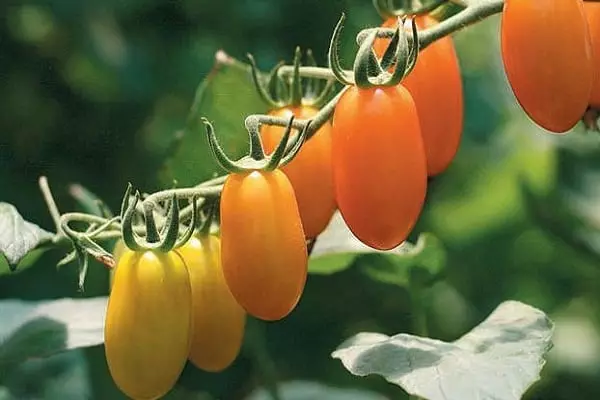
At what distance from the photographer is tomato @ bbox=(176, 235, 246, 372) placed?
58 centimetres

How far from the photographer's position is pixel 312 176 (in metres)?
0.60

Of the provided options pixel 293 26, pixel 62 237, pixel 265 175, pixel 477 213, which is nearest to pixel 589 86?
pixel 265 175

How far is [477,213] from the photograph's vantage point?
106 cm

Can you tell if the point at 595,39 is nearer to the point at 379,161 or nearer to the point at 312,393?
the point at 379,161

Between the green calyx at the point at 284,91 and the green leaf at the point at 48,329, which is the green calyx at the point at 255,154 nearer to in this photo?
the green calyx at the point at 284,91

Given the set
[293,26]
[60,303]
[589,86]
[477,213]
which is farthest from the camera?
[293,26]

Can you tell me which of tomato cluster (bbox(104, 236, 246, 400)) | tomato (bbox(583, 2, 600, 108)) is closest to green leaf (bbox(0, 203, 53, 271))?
tomato cluster (bbox(104, 236, 246, 400))

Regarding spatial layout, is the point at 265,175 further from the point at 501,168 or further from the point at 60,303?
the point at 501,168

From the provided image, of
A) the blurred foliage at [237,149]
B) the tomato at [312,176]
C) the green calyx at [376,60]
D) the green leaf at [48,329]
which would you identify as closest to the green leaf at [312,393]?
the blurred foliage at [237,149]

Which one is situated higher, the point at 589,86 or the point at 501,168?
the point at 589,86

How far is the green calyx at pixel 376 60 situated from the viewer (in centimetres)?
51

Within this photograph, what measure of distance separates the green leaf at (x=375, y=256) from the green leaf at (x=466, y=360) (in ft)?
0.45

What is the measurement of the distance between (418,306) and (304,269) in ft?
0.98

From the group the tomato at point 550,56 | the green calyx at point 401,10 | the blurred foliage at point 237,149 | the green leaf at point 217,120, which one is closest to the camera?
the tomato at point 550,56
